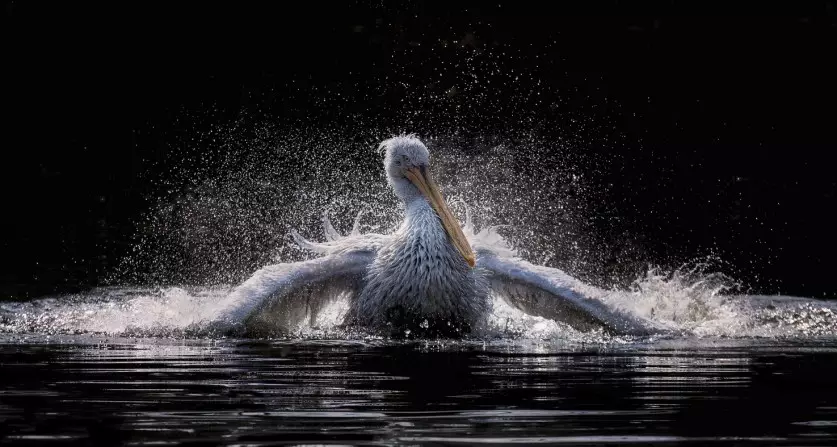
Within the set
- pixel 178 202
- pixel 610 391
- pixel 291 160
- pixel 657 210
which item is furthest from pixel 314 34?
pixel 610 391

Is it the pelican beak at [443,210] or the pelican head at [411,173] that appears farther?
the pelican head at [411,173]

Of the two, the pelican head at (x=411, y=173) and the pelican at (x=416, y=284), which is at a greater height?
the pelican head at (x=411, y=173)

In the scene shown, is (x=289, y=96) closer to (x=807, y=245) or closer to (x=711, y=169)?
(x=711, y=169)

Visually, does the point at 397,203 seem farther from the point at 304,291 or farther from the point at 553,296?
the point at 553,296

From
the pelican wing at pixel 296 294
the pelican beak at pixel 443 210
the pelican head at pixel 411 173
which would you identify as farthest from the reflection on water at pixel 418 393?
the pelican head at pixel 411 173

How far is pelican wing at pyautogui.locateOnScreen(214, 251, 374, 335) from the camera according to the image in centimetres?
1075

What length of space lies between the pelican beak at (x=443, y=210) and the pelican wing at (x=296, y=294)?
2.12ft

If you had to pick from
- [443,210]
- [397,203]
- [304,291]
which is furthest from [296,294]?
[397,203]

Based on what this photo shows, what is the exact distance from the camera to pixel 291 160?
24875mm

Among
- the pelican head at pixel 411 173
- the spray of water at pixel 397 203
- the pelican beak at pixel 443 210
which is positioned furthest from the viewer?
the pelican head at pixel 411 173

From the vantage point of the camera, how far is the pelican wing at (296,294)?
10.8 metres

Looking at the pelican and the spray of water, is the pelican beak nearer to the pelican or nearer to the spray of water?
the pelican

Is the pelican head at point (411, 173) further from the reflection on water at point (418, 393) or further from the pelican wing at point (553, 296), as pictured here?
the reflection on water at point (418, 393)

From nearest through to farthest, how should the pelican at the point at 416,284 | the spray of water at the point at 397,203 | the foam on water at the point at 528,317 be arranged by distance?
the foam on water at the point at 528,317
the pelican at the point at 416,284
the spray of water at the point at 397,203
